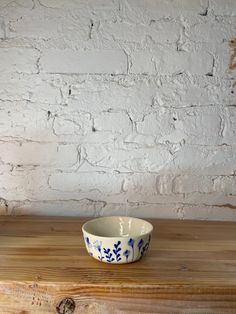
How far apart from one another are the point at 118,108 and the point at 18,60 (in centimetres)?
30

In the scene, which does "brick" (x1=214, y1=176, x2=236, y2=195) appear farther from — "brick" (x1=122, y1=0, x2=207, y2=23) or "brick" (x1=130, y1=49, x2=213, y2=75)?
"brick" (x1=122, y1=0, x2=207, y2=23)

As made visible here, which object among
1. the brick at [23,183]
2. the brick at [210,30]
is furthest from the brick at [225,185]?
the brick at [23,183]

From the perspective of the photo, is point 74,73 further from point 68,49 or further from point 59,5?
point 59,5

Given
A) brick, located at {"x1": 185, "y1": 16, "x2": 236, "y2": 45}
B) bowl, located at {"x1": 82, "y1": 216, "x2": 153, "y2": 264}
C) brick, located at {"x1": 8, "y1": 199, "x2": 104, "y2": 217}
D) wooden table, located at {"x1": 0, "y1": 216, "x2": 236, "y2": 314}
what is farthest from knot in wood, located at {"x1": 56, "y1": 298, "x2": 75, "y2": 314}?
brick, located at {"x1": 185, "y1": 16, "x2": 236, "y2": 45}

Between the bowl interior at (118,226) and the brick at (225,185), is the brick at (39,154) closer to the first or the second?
the bowl interior at (118,226)

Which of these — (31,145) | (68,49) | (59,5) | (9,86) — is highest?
(59,5)

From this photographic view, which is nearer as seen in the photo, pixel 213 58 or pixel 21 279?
pixel 21 279

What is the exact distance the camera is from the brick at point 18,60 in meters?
0.86

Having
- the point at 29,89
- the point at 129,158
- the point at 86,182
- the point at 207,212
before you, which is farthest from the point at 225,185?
the point at 29,89

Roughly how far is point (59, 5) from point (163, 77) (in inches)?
13.5

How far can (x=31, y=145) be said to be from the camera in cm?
89

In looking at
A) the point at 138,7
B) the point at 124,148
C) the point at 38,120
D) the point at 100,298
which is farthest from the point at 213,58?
the point at 100,298

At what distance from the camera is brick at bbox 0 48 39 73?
34.0 inches

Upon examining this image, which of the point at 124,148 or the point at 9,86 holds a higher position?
the point at 9,86
